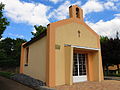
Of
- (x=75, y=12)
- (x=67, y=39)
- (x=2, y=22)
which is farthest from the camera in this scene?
(x=75, y=12)

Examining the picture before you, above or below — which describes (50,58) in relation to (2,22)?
below

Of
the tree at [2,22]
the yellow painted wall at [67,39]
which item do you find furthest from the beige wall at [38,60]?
the tree at [2,22]

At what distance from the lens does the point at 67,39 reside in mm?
9266

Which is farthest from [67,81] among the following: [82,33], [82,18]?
[82,18]

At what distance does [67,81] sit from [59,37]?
309 cm

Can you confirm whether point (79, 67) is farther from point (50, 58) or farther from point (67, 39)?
point (50, 58)

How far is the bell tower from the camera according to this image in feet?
34.8

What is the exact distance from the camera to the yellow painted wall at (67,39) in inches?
332

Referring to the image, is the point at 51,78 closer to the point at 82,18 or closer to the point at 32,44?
the point at 32,44

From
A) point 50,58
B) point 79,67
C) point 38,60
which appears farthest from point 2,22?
point 79,67

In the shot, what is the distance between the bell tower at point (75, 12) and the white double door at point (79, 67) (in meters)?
3.35

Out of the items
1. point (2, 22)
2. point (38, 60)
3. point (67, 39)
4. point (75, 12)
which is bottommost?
point (38, 60)

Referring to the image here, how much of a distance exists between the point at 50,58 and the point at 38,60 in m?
2.11

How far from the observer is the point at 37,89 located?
735 centimetres
